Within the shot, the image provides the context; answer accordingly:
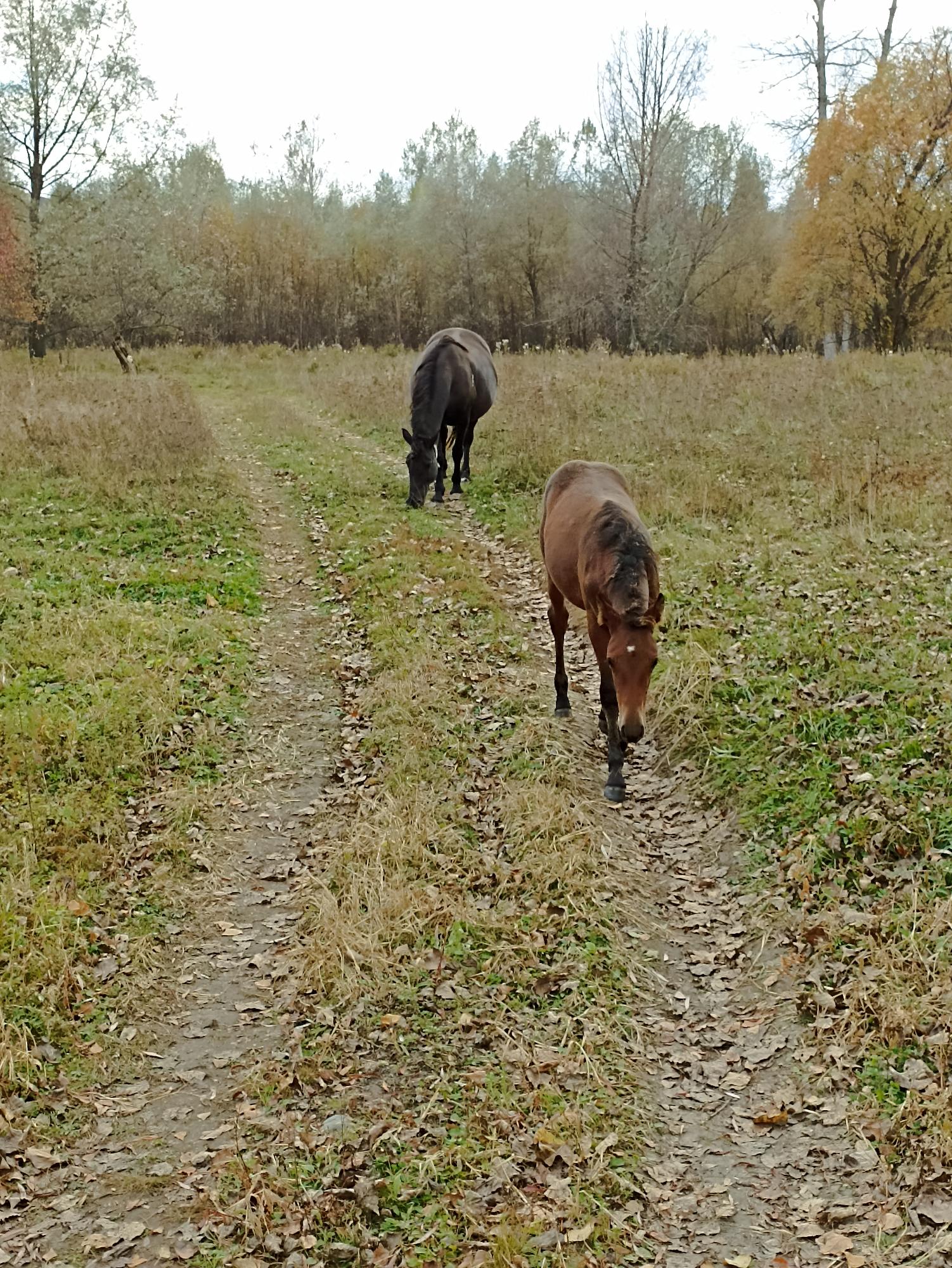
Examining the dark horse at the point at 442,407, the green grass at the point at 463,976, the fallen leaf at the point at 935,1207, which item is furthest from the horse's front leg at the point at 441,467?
the fallen leaf at the point at 935,1207

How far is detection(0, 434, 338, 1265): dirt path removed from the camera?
422 cm

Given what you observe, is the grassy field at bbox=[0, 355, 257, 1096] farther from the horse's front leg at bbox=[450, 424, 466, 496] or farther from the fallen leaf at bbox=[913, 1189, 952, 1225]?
the fallen leaf at bbox=[913, 1189, 952, 1225]

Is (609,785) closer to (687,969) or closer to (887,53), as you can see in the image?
(687,969)

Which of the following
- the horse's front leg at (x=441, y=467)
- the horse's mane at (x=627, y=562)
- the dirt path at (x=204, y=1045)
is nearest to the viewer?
the dirt path at (x=204, y=1045)

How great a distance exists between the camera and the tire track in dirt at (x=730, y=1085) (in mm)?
4082

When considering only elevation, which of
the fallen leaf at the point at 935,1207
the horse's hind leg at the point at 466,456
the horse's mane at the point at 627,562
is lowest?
the fallen leaf at the point at 935,1207

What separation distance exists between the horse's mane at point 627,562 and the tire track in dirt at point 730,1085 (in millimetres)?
1606

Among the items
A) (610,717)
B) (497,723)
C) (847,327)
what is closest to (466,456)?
(497,723)

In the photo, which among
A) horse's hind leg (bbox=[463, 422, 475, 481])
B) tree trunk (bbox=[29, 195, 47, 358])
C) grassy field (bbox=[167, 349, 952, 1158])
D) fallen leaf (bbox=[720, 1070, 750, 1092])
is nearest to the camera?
fallen leaf (bbox=[720, 1070, 750, 1092])

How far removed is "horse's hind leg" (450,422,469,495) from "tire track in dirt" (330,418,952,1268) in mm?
8651

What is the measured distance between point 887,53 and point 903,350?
39.0ft

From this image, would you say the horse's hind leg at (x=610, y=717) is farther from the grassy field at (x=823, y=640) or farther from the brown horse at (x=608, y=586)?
the grassy field at (x=823, y=640)

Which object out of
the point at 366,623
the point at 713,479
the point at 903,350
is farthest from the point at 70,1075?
the point at 903,350

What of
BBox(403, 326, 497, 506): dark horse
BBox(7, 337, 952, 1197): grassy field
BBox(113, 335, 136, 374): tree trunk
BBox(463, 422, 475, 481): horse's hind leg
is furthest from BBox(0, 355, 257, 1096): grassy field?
BBox(113, 335, 136, 374): tree trunk
